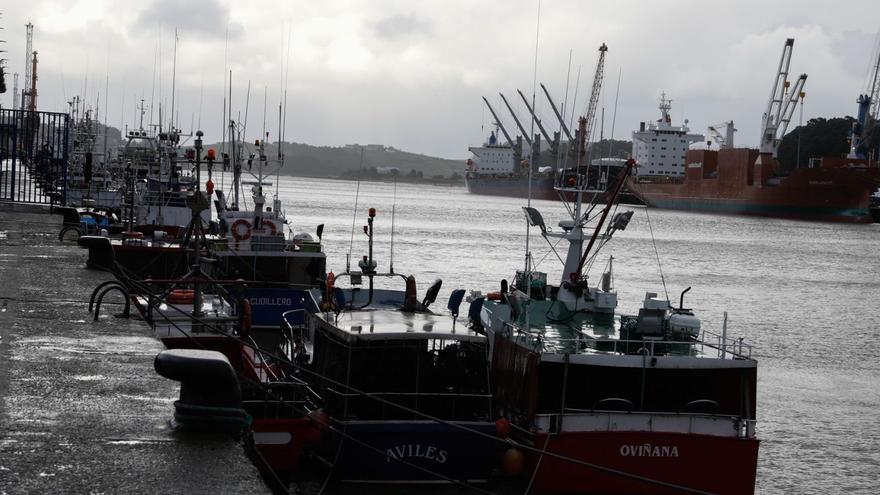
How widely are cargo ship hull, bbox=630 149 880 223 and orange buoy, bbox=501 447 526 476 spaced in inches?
4716

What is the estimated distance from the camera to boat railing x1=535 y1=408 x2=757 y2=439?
18938 mm

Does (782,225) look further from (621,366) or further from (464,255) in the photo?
(621,366)

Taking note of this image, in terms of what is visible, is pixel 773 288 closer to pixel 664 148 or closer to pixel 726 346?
pixel 726 346

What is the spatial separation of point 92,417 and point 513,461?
9.41 meters

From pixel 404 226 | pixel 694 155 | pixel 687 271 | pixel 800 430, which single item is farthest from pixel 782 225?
pixel 800 430

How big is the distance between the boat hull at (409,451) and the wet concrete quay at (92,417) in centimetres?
346

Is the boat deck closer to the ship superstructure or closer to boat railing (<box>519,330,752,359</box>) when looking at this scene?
boat railing (<box>519,330,752,359</box>)

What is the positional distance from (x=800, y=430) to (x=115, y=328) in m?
18.5

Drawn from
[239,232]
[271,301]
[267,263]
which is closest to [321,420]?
[271,301]

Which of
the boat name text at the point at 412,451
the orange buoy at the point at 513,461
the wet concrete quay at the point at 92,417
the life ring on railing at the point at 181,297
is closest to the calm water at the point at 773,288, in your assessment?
the orange buoy at the point at 513,461

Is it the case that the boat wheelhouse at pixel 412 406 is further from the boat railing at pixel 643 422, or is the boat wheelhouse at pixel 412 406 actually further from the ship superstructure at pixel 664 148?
the ship superstructure at pixel 664 148

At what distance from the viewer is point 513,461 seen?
19.1 meters

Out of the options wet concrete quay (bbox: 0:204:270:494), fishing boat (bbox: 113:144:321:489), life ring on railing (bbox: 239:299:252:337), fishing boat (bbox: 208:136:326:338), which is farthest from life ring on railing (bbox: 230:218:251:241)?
wet concrete quay (bbox: 0:204:270:494)

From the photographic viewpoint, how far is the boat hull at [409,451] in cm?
1723
